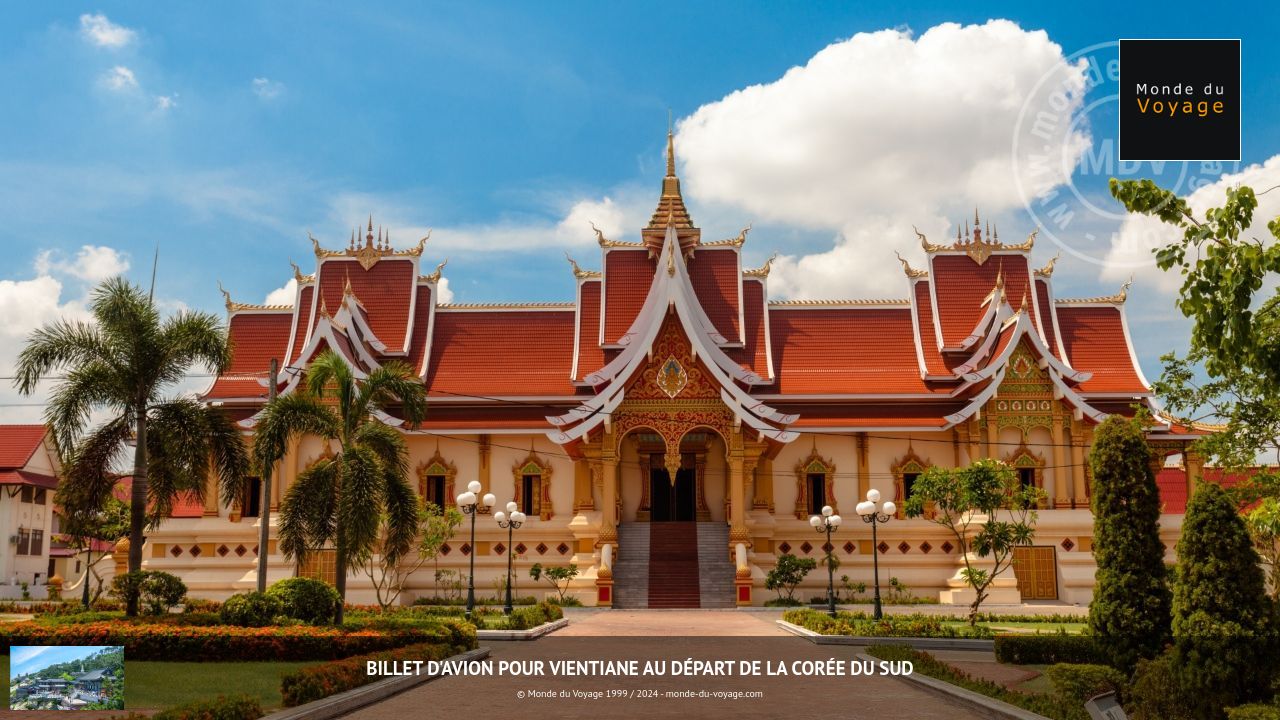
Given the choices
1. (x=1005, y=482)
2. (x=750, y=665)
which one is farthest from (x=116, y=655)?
(x=1005, y=482)

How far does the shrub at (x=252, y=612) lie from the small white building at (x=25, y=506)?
28.2 metres

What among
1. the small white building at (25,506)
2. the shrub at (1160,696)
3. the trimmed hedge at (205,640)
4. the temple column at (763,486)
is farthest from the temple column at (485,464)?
the shrub at (1160,696)

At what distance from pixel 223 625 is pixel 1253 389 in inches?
601

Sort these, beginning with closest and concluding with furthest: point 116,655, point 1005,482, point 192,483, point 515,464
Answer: point 116,655 → point 192,483 → point 1005,482 → point 515,464

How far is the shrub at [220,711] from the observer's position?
27.7 ft

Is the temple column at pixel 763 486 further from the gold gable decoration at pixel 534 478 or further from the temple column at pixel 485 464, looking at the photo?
the temple column at pixel 485 464

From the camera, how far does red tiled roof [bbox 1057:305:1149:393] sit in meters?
30.8

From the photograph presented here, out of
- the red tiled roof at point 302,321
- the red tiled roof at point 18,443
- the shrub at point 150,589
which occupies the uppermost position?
the red tiled roof at point 302,321

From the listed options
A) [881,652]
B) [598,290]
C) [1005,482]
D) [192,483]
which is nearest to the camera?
[881,652]

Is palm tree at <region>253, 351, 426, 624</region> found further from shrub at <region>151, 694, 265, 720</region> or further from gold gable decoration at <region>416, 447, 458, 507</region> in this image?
gold gable decoration at <region>416, 447, 458, 507</region>

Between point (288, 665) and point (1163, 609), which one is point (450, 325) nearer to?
point (288, 665)

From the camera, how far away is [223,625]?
15414 millimetres

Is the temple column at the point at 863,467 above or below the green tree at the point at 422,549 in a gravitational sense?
above

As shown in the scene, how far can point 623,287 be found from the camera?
104 ft
